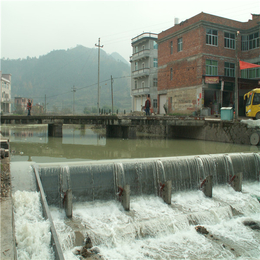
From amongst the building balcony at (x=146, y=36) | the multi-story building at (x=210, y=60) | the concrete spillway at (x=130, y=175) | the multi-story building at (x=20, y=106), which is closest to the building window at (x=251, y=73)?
the multi-story building at (x=210, y=60)

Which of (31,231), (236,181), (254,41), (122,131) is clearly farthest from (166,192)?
(254,41)

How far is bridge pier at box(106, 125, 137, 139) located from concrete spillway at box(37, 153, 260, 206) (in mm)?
14930

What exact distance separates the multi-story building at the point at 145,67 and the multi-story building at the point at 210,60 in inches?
443

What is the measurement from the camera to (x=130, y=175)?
339 inches

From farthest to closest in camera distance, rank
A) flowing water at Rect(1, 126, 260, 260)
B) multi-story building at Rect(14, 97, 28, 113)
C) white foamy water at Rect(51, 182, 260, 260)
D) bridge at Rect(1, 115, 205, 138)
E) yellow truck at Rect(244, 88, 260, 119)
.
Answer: multi-story building at Rect(14, 97, 28, 113) → bridge at Rect(1, 115, 205, 138) → yellow truck at Rect(244, 88, 260, 119) → white foamy water at Rect(51, 182, 260, 260) → flowing water at Rect(1, 126, 260, 260)

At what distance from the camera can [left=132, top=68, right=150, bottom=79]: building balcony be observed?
44.8m

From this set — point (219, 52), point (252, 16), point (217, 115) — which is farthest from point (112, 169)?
point (252, 16)

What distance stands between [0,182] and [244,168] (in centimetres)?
941

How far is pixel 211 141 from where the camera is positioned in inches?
912

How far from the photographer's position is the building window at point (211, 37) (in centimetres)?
2916

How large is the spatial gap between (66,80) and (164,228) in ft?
534

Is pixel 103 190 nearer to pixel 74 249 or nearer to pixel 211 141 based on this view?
pixel 74 249

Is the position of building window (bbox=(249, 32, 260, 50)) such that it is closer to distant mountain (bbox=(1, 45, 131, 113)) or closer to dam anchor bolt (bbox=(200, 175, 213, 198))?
dam anchor bolt (bbox=(200, 175, 213, 198))

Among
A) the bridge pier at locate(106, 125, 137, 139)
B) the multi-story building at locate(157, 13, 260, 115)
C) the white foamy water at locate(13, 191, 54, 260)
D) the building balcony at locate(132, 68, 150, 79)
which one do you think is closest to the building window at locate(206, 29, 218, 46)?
the multi-story building at locate(157, 13, 260, 115)
